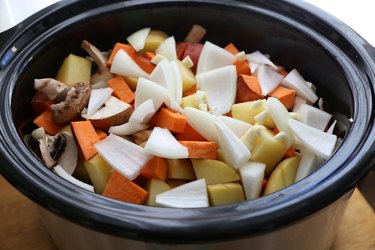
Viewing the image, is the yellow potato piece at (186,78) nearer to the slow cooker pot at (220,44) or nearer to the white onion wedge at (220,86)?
the white onion wedge at (220,86)

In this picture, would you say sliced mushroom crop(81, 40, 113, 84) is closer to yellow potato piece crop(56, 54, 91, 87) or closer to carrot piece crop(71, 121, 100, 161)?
yellow potato piece crop(56, 54, 91, 87)

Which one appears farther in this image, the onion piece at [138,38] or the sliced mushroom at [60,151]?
the onion piece at [138,38]

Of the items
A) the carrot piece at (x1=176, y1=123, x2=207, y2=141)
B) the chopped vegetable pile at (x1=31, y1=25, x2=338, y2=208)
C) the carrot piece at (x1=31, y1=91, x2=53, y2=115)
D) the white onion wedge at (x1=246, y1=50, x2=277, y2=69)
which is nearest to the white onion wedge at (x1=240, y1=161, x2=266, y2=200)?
the chopped vegetable pile at (x1=31, y1=25, x2=338, y2=208)

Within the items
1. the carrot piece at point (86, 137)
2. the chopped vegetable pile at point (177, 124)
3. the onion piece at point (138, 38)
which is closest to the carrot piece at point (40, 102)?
the chopped vegetable pile at point (177, 124)

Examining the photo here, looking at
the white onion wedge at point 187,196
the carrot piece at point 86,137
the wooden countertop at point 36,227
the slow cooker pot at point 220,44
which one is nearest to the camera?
the slow cooker pot at point 220,44

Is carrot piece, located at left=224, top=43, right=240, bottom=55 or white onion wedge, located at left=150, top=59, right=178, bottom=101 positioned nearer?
white onion wedge, located at left=150, top=59, right=178, bottom=101

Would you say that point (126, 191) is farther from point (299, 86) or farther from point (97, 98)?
point (299, 86)
